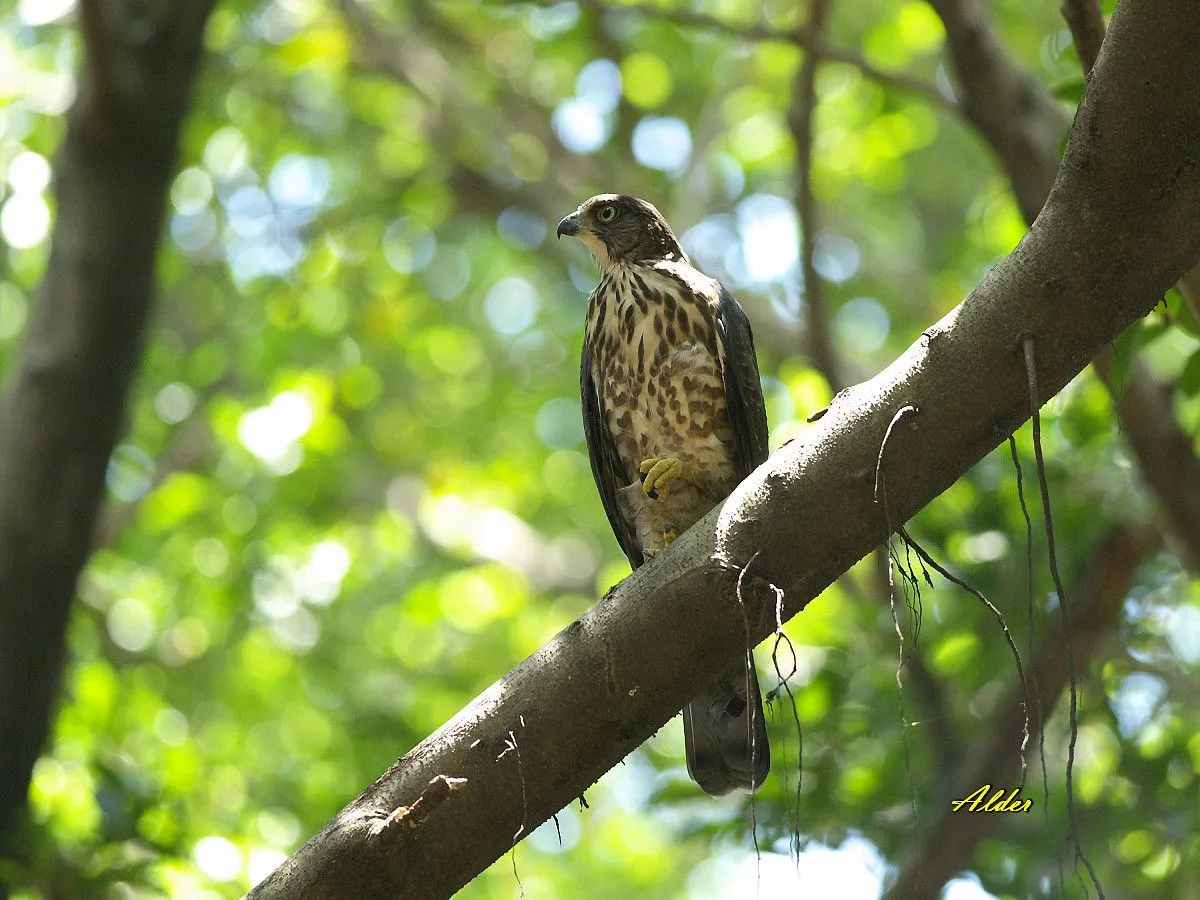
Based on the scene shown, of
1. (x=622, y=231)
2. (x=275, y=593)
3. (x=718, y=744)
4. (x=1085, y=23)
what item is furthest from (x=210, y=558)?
(x=1085, y=23)

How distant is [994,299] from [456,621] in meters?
7.35

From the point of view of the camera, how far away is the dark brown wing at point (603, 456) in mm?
4688

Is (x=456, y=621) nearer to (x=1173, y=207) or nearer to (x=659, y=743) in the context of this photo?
(x=659, y=743)

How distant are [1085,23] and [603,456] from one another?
7.27 ft

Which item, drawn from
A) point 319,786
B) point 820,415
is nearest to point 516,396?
point 319,786

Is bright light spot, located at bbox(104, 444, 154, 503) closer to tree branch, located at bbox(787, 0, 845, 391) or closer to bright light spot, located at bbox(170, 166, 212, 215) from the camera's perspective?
bright light spot, located at bbox(170, 166, 212, 215)

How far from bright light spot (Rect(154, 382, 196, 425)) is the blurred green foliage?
0.02 meters

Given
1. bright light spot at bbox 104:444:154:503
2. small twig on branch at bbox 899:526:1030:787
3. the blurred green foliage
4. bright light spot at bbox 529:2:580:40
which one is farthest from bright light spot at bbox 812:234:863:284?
small twig on branch at bbox 899:526:1030:787

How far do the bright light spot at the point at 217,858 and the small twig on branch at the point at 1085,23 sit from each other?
4.49 metres

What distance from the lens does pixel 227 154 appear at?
1016cm

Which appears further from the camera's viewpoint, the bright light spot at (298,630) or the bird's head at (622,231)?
the bright light spot at (298,630)

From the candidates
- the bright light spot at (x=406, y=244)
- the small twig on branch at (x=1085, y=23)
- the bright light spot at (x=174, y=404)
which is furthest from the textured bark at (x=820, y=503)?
the bright light spot at (x=406, y=244)

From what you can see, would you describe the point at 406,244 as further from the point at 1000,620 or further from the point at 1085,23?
the point at 1000,620

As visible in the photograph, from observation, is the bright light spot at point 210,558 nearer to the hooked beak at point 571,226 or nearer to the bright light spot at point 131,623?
the bright light spot at point 131,623
